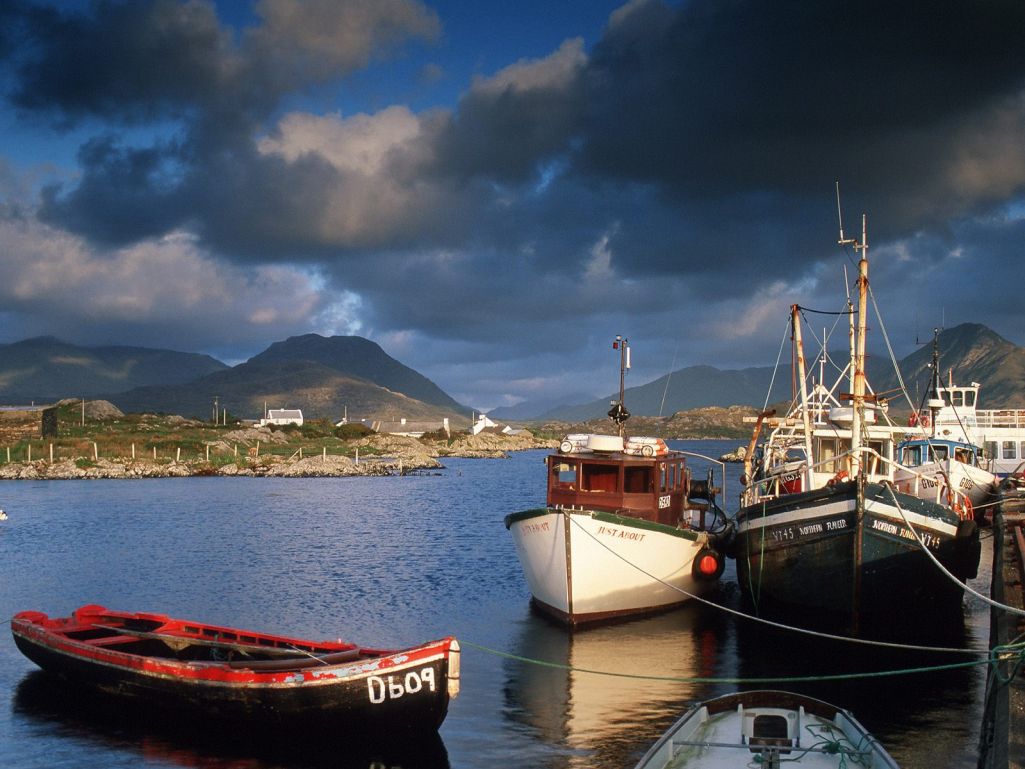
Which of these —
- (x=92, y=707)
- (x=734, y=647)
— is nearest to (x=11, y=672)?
(x=92, y=707)

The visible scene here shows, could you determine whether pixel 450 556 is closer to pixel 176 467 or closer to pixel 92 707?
pixel 92 707

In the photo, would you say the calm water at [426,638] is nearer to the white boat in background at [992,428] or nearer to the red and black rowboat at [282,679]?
the red and black rowboat at [282,679]

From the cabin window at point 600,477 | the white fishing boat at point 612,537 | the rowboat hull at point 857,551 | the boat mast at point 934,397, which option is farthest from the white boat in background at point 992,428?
the cabin window at point 600,477

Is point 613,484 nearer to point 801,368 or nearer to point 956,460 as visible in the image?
point 801,368

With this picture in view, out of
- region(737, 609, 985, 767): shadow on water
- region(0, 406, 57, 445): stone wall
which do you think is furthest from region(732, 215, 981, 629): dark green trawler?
region(0, 406, 57, 445): stone wall

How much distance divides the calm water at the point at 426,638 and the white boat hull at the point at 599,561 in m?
0.79

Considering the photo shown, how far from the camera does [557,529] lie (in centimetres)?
2562

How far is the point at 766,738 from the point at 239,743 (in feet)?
32.1

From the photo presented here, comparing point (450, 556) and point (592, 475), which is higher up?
point (592, 475)

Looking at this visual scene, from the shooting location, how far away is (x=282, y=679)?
16.5 m

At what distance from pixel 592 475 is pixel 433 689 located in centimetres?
1386

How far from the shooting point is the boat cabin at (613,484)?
2858cm

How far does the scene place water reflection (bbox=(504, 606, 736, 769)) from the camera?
58.7 feet

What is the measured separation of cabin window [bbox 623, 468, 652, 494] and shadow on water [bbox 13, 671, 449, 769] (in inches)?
513
